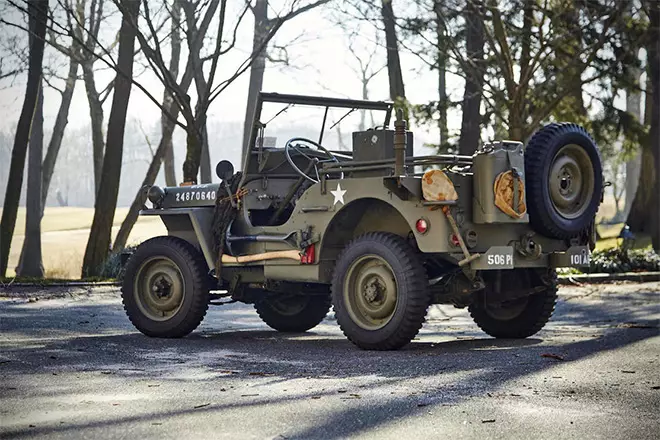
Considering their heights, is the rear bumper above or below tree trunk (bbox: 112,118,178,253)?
below

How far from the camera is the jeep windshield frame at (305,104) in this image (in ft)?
38.1

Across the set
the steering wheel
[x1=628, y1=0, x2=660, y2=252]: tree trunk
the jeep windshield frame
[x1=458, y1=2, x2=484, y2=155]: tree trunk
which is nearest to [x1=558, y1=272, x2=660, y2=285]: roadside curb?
[x1=458, y1=2, x2=484, y2=155]: tree trunk

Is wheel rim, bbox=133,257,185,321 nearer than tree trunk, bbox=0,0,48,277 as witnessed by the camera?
Yes

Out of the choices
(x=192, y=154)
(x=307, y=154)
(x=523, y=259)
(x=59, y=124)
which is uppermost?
(x=59, y=124)

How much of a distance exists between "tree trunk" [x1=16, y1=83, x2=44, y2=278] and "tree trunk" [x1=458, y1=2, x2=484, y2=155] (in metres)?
10.4

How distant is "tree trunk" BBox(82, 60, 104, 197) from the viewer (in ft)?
112

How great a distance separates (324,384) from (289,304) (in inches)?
188

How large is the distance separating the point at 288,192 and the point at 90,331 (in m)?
2.65

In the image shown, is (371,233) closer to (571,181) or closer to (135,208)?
(571,181)

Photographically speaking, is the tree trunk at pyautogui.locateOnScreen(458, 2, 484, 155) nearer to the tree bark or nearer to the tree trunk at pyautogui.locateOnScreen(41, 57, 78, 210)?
the tree bark

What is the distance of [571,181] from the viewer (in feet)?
33.3

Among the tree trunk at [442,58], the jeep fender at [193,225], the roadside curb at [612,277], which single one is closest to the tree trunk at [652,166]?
the tree trunk at [442,58]

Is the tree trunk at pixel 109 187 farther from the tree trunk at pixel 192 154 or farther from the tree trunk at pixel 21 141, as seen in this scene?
the tree trunk at pixel 192 154

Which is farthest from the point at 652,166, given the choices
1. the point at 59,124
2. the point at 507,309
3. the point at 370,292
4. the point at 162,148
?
the point at 370,292
